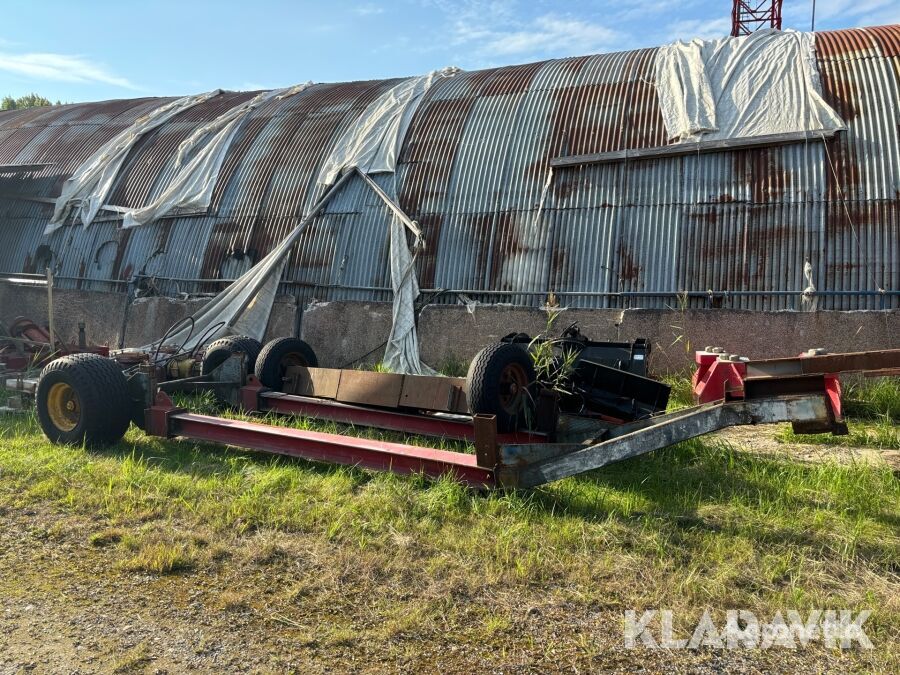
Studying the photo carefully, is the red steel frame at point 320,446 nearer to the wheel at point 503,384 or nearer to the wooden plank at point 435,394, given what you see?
the wheel at point 503,384

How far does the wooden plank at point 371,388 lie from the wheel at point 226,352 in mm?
1756

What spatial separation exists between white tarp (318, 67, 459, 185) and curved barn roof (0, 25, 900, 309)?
291 mm

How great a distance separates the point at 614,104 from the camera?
41.5 feet

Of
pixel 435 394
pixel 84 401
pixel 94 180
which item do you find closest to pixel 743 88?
pixel 435 394

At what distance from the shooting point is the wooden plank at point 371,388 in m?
6.97

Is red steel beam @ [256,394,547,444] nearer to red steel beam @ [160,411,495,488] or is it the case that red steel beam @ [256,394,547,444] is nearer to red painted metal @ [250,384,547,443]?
red painted metal @ [250,384,547,443]

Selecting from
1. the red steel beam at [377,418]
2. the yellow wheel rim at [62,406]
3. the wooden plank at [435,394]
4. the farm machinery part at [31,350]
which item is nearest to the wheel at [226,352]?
the red steel beam at [377,418]

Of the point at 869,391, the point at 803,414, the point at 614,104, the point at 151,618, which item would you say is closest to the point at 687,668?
the point at 803,414

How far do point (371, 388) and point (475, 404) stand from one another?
1.53 metres

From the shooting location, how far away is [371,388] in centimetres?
717

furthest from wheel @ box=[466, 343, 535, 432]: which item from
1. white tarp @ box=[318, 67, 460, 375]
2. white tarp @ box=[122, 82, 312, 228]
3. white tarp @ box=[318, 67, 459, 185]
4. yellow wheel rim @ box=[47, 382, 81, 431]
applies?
white tarp @ box=[122, 82, 312, 228]

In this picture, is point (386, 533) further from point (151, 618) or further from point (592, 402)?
point (592, 402)

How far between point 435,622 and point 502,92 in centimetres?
1266

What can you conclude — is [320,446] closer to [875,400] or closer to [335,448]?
[335,448]
